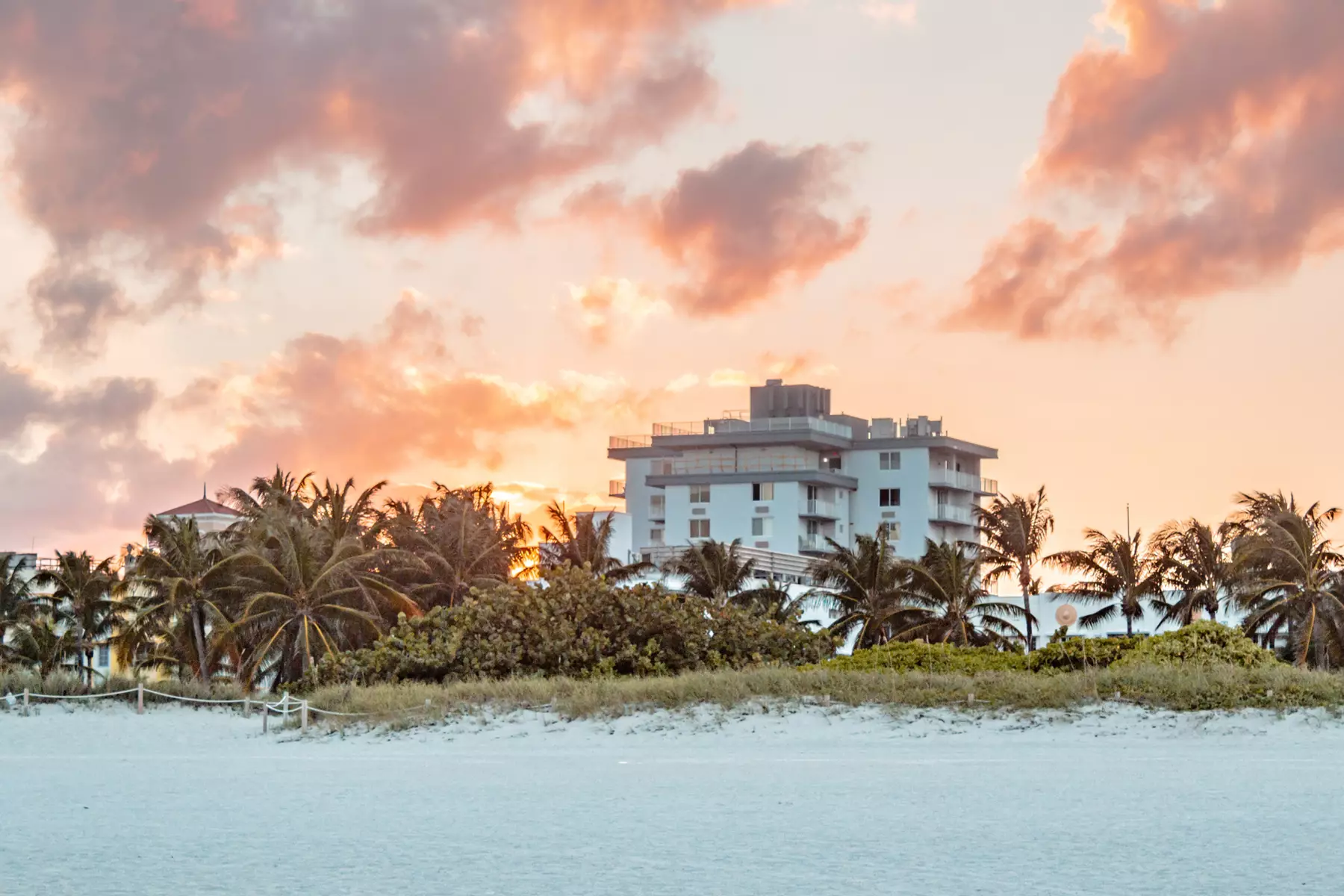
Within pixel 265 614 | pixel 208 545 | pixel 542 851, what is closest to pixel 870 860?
pixel 542 851

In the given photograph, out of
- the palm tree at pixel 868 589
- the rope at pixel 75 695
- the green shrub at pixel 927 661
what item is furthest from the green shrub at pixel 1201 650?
the palm tree at pixel 868 589

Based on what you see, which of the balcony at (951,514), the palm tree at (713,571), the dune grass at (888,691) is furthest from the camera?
the balcony at (951,514)

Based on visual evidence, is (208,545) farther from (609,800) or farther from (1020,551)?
(609,800)

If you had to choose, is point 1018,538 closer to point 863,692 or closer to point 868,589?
point 868,589

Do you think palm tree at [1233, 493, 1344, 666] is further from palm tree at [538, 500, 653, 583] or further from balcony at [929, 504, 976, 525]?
balcony at [929, 504, 976, 525]

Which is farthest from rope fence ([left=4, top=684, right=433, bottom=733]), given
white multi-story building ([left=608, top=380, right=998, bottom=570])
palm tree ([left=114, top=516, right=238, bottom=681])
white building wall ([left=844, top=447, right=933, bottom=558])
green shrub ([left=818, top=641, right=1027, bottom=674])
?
white building wall ([left=844, top=447, right=933, bottom=558])

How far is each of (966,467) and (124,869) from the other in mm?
107171

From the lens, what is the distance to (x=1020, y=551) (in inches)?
2376

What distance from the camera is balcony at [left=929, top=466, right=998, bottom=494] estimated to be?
10938 centimetres

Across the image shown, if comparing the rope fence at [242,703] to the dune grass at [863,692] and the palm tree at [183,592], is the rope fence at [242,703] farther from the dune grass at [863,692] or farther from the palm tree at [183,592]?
the palm tree at [183,592]

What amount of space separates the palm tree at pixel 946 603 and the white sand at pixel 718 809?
2880 centimetres

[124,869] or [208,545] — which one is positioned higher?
[208,545]

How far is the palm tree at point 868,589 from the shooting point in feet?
181

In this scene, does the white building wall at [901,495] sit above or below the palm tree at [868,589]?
above
